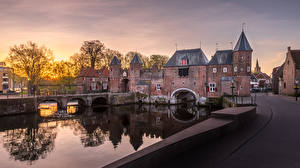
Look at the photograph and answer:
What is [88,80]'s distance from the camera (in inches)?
1622

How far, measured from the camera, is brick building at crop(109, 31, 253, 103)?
91.0 feet

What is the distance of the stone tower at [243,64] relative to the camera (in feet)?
89.8

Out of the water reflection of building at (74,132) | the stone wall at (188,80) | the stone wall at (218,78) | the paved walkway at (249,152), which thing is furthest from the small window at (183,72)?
the paved walkway at (249,152)

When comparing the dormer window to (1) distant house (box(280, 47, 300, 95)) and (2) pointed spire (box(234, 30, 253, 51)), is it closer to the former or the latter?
(2) pointed spire (box(234, 30, 253, 51))

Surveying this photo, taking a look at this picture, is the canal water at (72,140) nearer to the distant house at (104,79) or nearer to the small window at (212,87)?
the small window at (212,87)

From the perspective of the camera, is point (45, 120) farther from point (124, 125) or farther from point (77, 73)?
point (77, 73)

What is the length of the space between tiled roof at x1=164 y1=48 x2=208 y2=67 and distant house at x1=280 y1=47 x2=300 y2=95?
12.6 m

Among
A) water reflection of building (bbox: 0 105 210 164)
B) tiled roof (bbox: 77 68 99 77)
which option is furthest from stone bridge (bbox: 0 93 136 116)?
tiled roof (bbox: 77 68 99 77)

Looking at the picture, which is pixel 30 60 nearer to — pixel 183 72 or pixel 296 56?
pixel 183 72

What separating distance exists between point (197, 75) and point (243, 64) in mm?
7580

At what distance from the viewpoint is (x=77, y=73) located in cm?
4441

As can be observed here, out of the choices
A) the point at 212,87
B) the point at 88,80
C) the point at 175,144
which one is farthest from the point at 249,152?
the point at 88,80

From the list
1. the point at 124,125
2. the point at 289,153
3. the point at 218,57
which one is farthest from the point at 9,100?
the point at 218,57

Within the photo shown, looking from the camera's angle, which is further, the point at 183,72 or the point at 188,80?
the point at 183,72
